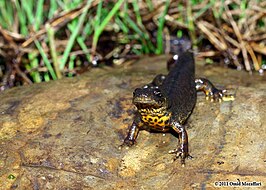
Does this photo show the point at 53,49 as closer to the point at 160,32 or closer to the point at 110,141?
the point at 160,32

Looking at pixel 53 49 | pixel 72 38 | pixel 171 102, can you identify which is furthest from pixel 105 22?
pixel 171 102

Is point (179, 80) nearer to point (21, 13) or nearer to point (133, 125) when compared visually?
point (133, 125)

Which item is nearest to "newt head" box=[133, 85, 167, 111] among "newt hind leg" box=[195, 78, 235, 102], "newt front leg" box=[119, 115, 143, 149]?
"newt front leg" box=[119, 115, 143, 149]

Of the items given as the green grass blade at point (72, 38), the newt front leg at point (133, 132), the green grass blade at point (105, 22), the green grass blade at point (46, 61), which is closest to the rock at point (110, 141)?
the newt front leg at point (133, 132)

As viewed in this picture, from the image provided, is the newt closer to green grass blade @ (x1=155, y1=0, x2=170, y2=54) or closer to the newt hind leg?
the newt hind leg

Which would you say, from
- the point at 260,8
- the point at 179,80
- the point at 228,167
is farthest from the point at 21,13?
the point at 228,167

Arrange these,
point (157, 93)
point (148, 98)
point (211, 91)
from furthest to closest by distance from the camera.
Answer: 1. point (211, 91)
2. point (157, 93)
3. point (148, 98)
